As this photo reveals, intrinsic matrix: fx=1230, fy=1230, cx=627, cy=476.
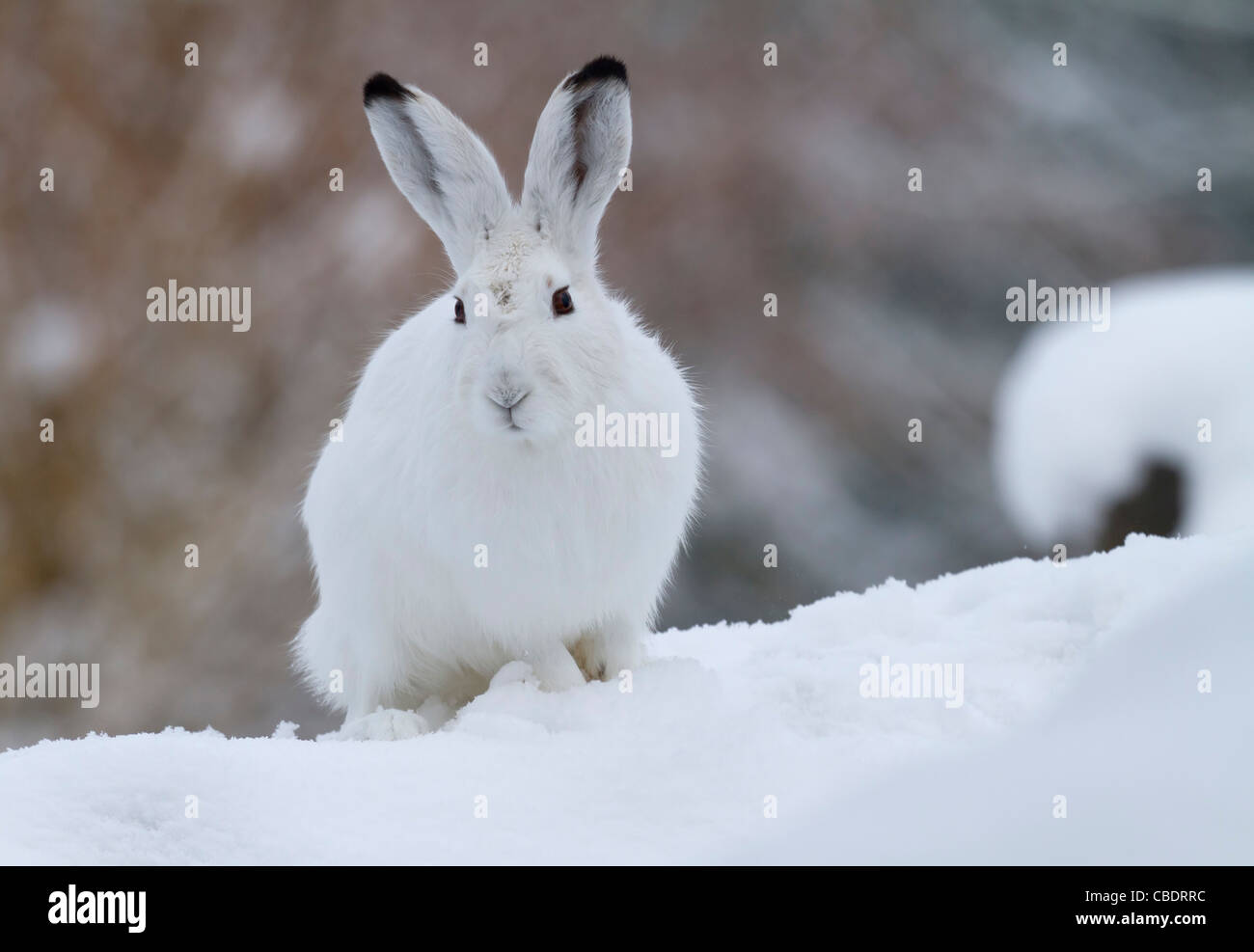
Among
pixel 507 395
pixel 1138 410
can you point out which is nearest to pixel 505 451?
pixel 507 395

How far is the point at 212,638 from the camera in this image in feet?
13.9

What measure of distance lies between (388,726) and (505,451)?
1.38 ft

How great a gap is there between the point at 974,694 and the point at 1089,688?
1.20 feet

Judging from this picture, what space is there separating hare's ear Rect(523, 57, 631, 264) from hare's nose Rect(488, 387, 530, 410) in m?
0.33

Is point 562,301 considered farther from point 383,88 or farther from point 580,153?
point 383,88

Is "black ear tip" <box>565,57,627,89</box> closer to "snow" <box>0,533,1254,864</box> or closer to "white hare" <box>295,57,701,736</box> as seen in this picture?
"white hare" <box>295,57,701,736</box>

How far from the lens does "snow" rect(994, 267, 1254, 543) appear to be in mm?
2375

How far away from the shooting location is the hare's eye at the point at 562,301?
1744 mm

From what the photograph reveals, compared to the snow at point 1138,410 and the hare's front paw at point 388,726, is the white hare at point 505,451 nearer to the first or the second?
the hare's front paw at point 388,726
